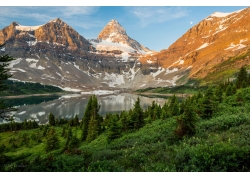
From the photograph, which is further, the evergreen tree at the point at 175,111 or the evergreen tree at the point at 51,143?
the evergreen tree at the point at 51,143

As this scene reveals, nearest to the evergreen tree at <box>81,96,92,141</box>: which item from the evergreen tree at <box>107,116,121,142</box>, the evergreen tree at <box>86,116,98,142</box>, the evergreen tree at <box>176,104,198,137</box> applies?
the evergreen tree at <box>86,116,98,142</box>

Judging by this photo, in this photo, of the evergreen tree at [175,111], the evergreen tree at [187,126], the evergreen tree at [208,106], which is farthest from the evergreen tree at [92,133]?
the evergreen tree at [187,126]

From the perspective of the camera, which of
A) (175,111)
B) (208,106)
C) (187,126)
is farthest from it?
(175,111)

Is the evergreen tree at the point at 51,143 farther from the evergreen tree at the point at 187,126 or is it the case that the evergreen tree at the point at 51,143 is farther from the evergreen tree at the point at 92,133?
the evergreen tree at the point at 187,126

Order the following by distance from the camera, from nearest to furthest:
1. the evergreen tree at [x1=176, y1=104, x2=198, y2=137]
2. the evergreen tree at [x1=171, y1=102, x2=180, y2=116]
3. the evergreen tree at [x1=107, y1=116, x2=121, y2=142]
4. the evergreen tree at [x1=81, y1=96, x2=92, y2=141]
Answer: the evergreen tree at [x1=176, y1=104, x2=198, y2=137], the evergreen tree at [x1=107, y1=116, x2=121, y2=142], the evergreen tree at [x1=171, y1=102, x2=180, y2=116], the evergreen tree at [x1=81, y1=96, x2=92, y2=141]

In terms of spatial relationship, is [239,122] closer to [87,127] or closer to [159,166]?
[159,166]

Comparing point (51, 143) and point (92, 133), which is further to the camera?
point (51, 143)

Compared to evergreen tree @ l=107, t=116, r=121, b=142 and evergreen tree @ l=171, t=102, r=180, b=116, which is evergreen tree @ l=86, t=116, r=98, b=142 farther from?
evergreen tree @ l=171, t=102, r=180, b=116

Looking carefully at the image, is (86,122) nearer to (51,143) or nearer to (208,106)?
(51,143)

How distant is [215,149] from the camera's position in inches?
378

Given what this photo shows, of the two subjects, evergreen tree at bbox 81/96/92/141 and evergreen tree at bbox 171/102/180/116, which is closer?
evergreen tree at bbox 171/102/180/116

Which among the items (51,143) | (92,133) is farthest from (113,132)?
(51,143)

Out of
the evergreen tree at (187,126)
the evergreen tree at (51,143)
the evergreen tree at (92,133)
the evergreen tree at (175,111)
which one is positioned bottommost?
the evergreen tree at (51,143)

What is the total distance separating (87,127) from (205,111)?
103 feet
